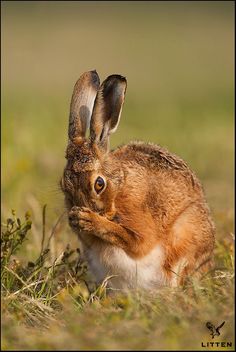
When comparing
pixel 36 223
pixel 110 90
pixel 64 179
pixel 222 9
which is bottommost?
pixel 36 223

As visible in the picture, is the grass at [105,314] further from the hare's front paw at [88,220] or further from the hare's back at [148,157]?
the hare's back at [148,157]

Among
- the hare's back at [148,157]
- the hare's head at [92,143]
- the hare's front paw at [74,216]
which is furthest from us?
the hare's back at [148,157]

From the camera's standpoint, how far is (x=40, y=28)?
29.7 metres

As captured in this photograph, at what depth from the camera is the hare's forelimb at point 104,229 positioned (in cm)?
599

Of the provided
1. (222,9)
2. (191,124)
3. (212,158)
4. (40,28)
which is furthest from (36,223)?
(222,9)

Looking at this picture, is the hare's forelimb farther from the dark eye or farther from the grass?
the grass

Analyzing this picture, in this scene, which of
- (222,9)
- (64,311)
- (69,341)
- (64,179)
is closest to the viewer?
(69,341)

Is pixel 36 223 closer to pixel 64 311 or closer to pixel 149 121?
pixel 64 311

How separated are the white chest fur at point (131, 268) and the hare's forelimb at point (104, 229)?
6 centimetres

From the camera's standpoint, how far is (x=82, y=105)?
21.6 feet

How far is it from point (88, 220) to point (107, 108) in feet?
3.10

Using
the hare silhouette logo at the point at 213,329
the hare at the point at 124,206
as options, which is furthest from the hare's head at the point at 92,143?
the hare silhouette logo at the point at 213,329

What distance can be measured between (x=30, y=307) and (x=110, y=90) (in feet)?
5.73

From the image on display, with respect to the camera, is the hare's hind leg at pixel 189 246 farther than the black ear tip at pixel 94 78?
No
